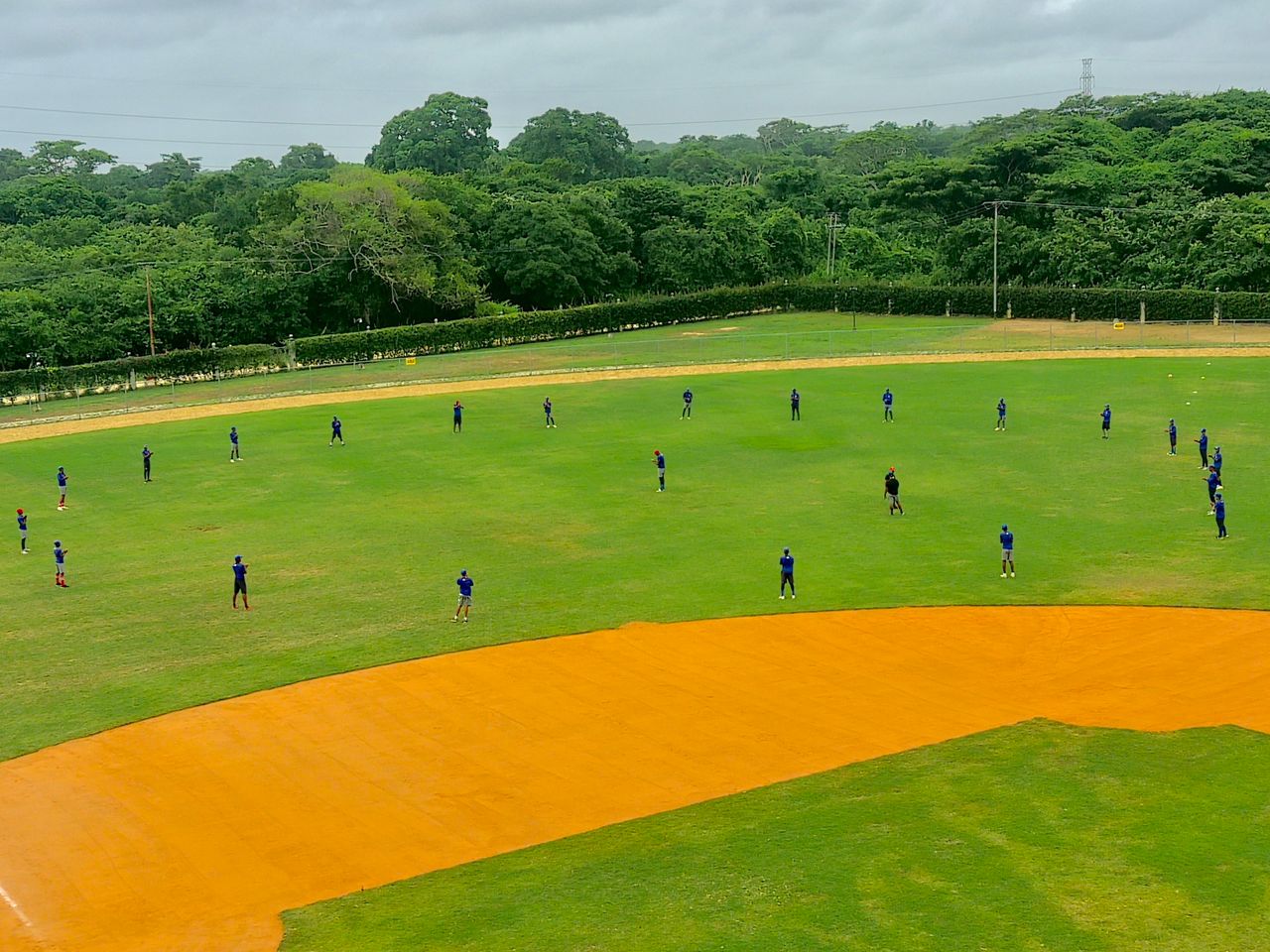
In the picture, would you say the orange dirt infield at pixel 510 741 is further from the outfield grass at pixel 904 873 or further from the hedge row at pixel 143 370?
the hedge row at pixel 143 370

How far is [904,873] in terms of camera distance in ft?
61.1

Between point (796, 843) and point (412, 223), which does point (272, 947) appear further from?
point (412, 223)

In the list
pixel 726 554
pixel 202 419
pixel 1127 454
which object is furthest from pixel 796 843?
pixel 202 419

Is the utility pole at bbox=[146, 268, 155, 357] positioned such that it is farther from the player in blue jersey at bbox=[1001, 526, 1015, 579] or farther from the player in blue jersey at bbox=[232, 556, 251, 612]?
the player in blue jersey at bbox=[1001, 526, 1015, 579]

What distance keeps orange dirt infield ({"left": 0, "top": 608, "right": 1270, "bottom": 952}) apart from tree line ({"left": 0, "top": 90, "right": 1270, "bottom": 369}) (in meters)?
63.3

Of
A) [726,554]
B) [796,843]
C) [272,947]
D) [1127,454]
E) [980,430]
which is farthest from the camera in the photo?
[980,430]

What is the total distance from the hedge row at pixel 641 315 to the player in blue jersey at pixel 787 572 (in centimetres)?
5925

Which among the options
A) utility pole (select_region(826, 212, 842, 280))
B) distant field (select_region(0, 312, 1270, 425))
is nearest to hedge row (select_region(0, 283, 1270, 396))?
distant field (select_region(0, 312, 1270, 425))

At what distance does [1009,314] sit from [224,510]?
7182 centimetres

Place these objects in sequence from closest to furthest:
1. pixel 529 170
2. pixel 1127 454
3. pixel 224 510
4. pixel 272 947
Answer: pixel 272 947
pixel 224 510
pixel 1127 454
pixel 529 170

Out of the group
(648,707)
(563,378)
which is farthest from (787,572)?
(563,378)

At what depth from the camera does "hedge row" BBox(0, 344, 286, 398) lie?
7669cm

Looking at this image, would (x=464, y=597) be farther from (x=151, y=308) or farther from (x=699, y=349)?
(x=151, y=308)

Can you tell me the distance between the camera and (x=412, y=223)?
99.4 meters
